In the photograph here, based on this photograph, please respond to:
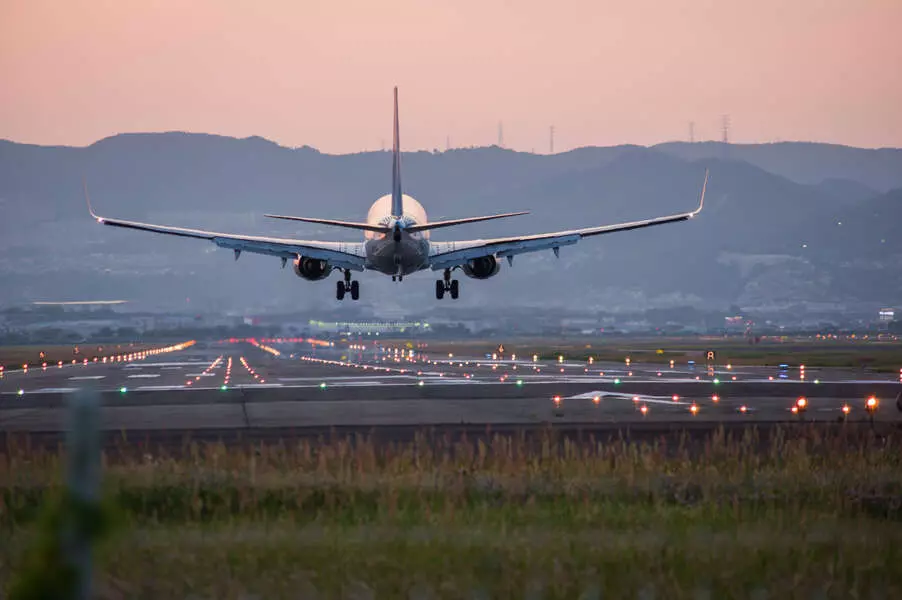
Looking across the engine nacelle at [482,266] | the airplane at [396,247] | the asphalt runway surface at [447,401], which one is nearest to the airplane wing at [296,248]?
the airplane at [396,247]

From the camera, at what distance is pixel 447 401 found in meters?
45.3

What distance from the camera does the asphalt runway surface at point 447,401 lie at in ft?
116

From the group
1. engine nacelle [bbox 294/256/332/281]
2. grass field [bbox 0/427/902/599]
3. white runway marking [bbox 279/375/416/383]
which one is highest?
engine nacelle [bbox 294/256/332/281]

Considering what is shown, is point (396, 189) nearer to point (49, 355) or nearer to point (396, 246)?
point (396, 246)

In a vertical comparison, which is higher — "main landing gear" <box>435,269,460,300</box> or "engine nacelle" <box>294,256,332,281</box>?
"engine nacelle" <box>294,256,332,281</box>

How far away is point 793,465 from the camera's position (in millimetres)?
23656

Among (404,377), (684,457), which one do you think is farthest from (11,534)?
(404,377)

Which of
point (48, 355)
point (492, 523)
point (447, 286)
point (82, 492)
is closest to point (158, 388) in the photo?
point (447, 286)

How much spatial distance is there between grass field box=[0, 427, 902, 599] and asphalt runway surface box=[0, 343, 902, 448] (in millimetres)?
7919

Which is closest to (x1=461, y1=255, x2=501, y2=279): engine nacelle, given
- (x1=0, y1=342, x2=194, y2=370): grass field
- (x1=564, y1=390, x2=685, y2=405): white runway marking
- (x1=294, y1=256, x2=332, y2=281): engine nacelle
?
(x1=294, y1=256, x2=332, y2=281): engine nacelle

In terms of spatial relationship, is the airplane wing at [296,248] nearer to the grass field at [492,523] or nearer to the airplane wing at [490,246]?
the airplane wing at [490,246]

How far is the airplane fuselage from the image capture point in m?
56.4

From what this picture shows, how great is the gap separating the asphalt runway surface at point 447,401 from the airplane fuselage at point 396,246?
5.87m

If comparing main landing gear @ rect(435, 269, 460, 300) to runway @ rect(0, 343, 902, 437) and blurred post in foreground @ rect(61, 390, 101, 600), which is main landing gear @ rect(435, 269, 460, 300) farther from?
blurred post in foreground @ rect(61, 390, 101, 600)
